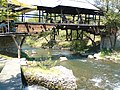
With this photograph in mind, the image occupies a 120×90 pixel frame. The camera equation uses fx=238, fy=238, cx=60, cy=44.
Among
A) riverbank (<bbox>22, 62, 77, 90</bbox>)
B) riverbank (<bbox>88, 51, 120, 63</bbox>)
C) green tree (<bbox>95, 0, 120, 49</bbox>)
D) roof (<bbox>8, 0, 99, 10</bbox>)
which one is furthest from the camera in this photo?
green tree (<bbox>95, 0, 120, 49</bbox>)

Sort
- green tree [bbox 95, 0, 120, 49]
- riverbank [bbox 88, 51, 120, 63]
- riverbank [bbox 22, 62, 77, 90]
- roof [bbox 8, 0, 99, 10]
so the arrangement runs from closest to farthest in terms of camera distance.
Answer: riverbank [bbox 22, 62, 77, 90] < roof [bbox 8, 0, 99, 10] < riverbank [bbox 88, 51, 120, 63] < green tree [bbox 95, 0, 120, 49]

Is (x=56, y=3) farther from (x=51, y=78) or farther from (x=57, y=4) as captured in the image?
(x=51, y=78)

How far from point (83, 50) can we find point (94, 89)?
20.2 meters

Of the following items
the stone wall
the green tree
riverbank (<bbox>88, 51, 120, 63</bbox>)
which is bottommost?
riverbank (<bbox>88, 51, 120, 63</bbox>)

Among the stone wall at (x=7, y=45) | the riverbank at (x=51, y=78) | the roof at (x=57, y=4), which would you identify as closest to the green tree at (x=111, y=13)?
the roof at (x=57, y=4)

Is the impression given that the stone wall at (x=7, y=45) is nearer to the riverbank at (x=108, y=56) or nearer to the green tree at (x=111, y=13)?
the riverbank at (x=108, y=56)

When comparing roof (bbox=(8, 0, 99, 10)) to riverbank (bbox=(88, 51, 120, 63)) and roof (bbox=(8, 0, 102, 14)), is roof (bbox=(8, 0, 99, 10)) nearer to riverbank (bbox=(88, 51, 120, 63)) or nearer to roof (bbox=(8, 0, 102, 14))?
roof (bbox=(8, 0, 102, 14))

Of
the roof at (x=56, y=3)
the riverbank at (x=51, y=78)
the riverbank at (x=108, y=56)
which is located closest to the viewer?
the riverbank at (x=51, y=78)

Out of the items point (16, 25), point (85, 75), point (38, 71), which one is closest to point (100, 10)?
point (16, 25)

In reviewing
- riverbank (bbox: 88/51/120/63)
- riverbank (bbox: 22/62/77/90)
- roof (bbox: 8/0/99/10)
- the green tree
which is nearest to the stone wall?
roof (bbox: 8/0/99/10)

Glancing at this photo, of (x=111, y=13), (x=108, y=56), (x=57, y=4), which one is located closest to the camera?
(x=57, y=4)

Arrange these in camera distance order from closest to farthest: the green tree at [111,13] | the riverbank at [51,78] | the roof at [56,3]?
1. the riverbank at [51,78]
2. the roof at [56,3]
3. the green tree at [111,13]

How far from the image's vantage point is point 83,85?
1459 centimetres

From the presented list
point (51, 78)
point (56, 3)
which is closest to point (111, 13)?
point (56, 3)
